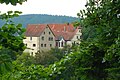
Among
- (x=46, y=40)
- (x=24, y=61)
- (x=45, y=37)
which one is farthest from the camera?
(x=46, y=40)

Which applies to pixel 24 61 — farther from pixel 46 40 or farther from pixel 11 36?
pixel 46 40

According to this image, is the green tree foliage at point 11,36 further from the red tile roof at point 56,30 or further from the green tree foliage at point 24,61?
the red tile roof at point 56,30

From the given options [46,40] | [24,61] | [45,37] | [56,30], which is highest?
[24,61]

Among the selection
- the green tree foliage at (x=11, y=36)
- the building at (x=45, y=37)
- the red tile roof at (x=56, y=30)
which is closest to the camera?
the green tree foliage at (x=11, y=36)

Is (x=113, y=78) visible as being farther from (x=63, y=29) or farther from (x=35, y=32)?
(x=63, y=29)

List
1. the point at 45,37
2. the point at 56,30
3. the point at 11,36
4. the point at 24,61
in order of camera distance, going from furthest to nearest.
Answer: the point at 56,30, the point at 45,37, the point at 24,61, the point at 11,36

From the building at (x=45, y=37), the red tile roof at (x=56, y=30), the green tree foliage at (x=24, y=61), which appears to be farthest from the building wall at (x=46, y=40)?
the green tree foliage at (x=24, y=61)

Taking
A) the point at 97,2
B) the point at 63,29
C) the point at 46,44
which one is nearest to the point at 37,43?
the point at 46,44

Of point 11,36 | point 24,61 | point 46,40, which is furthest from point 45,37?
point 11,36

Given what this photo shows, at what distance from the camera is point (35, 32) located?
8181 cm

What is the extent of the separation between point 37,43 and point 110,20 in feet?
250

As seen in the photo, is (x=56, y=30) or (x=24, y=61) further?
(x=56, y=30)

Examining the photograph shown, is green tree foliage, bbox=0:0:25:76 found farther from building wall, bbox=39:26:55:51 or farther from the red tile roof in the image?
building wall, bbox=39:26:55:51

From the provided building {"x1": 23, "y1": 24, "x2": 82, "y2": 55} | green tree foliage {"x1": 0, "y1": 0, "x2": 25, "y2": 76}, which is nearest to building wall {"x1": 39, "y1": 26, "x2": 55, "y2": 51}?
building {"x1": 23, "y1": 24, "x2": 82, "y2": 55}
